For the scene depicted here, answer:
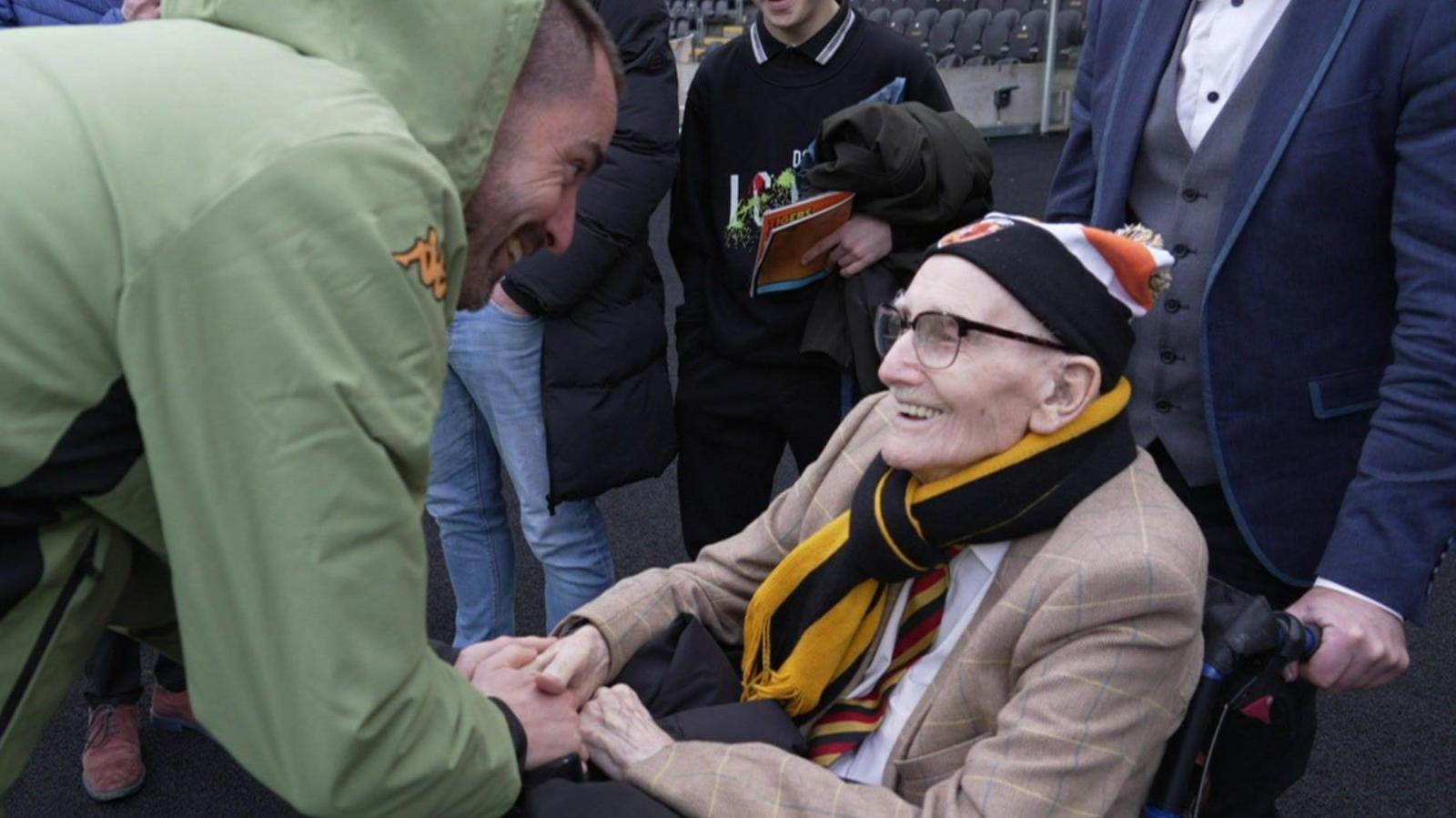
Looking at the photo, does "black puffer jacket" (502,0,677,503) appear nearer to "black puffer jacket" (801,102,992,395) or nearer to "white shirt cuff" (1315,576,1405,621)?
"black puffer jacket" (801,102,992,395)

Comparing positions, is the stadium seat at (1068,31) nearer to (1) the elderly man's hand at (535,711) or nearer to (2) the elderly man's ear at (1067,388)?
(2) the elderly man's ear at (1067,388)

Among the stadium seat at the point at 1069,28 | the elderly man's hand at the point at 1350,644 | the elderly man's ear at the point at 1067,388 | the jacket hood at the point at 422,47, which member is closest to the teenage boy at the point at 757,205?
the elderly man's ear at the point at 1067,388

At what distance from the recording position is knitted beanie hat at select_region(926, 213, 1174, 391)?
5.69 feet

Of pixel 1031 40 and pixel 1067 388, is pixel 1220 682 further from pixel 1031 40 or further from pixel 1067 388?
pixel 1031 40

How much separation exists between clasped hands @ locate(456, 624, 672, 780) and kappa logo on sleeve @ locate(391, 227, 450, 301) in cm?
61

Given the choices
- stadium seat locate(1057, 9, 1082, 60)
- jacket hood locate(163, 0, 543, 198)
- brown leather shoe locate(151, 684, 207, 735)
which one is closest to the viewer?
jacket hood locate(163, 0, 543, 198)

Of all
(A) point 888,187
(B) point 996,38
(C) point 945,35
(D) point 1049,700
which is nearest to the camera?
(D) point 1049,700

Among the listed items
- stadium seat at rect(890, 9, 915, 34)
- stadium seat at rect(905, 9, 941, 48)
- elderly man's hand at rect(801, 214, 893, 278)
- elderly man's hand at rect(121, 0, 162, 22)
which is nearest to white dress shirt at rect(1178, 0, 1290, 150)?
elderly man's hand at rect(801, 214, 893, 278)

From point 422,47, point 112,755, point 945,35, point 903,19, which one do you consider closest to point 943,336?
point 422,47

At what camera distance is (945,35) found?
46.1ft

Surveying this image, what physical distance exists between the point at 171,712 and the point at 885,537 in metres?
2.13

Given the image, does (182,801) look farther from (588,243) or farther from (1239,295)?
(1239,295)

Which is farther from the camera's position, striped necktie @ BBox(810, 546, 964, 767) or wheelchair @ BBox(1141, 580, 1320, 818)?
striped necktie @ BBox(810, 546, 964, 767)

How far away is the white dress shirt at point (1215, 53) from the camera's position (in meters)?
1.93
